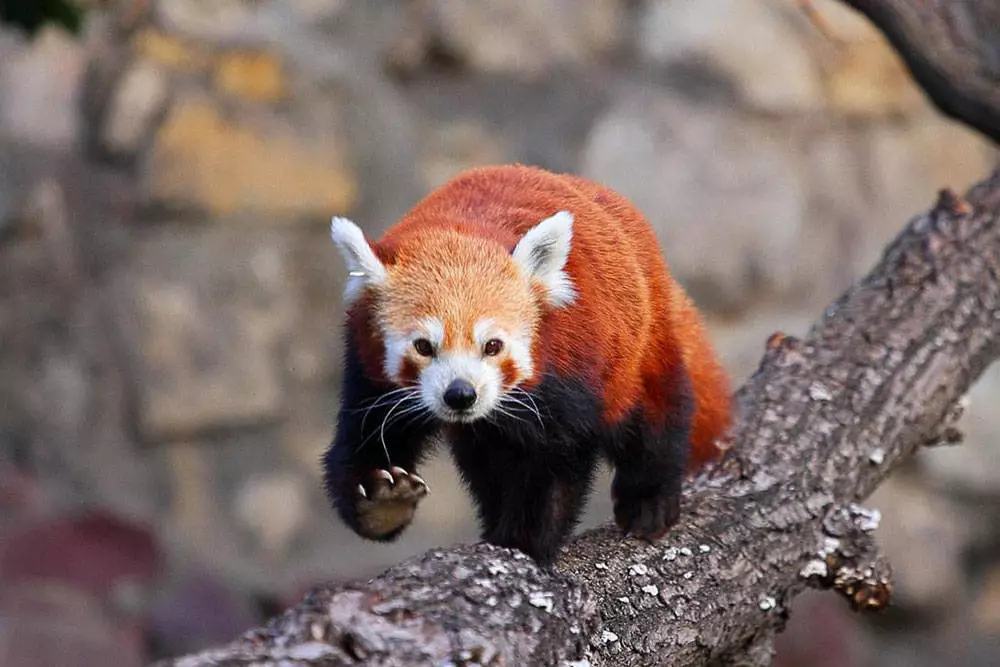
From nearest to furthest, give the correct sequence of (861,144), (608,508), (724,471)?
(724,471), (608,508), (861,144)

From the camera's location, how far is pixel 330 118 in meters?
4.29

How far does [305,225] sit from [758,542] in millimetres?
2365

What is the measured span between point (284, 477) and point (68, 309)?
0.87m

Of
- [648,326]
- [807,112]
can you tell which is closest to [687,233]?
[807,112]

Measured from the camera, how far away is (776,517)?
7.84 feet

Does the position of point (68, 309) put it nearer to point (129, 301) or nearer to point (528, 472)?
point (129, 301)

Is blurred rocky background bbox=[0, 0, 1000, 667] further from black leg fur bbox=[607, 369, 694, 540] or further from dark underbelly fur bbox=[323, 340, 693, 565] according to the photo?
black leg fur bbox=[607, 369, 694, 540]

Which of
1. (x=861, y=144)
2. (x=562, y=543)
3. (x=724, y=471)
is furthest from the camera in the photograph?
(x=861, y=144)

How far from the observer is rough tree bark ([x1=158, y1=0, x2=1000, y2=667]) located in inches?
67.5

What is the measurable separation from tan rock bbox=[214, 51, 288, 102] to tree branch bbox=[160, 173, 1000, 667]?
209cm

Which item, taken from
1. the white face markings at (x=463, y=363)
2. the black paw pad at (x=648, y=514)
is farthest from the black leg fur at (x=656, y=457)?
the white face markings at (x=463, y=363)

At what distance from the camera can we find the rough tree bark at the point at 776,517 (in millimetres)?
1715

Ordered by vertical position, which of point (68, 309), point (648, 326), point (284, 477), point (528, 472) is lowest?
point (284, 477)

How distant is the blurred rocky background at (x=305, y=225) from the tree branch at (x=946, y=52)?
154cm
